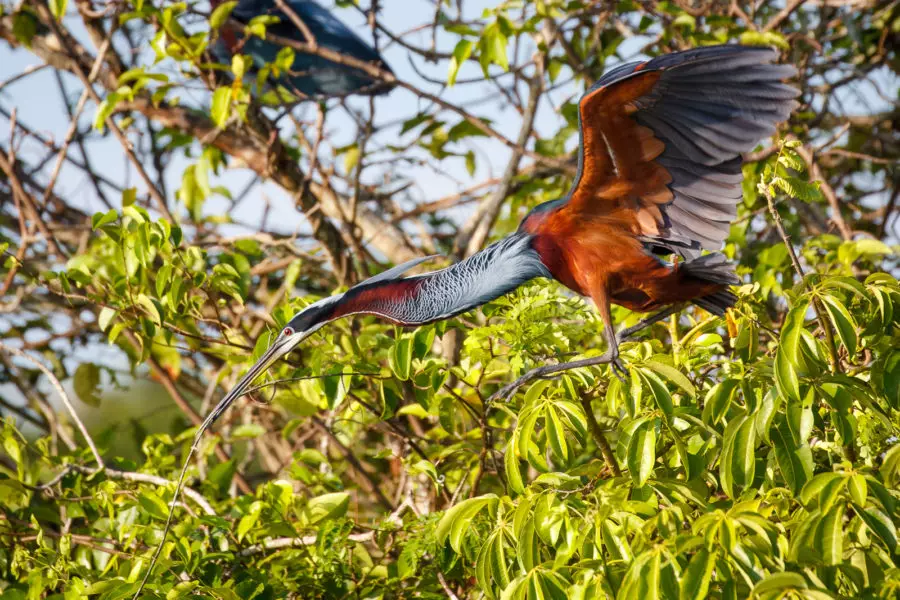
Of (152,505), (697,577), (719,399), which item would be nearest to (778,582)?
(697,577)

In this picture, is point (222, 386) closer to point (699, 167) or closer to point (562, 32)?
point (562, 32)

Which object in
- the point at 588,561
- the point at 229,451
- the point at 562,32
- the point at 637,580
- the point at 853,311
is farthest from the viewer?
the point at 229,451

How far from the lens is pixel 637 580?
136 cm

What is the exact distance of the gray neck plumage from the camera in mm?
2002

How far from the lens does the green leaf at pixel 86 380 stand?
12.4 feet

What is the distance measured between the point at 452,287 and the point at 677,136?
596mm

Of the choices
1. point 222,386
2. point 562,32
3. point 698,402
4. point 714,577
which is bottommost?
point 714,577

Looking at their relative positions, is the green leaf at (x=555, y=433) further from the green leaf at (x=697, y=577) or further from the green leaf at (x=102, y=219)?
the green leaf at (x=102, y=219)

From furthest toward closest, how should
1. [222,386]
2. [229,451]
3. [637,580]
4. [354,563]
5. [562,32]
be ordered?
[222,386]
[229,451]
[562,32]
[354,563]
[637,580]

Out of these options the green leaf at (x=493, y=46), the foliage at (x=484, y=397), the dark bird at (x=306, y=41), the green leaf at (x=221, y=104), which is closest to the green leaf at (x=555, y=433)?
the foliage at (x=484, y=397)

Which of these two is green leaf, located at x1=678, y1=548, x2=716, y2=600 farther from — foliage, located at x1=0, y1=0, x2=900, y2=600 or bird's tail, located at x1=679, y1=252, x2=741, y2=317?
bird's tail, located at x1=679, y1=252, x2=741, y2=317

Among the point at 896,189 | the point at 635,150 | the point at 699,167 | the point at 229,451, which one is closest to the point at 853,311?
the point at 699,167

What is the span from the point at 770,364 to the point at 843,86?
250cm

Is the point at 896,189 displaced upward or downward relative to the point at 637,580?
upward
